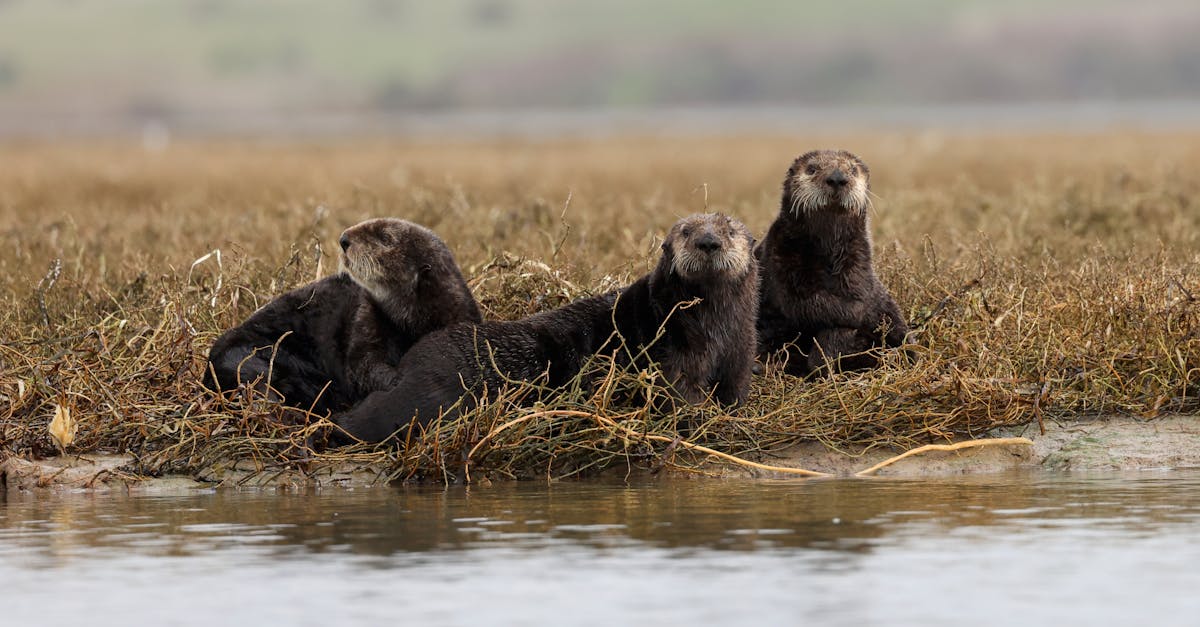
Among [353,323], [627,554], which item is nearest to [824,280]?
[353,323]

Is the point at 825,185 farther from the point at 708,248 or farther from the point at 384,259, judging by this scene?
the point at 384,259

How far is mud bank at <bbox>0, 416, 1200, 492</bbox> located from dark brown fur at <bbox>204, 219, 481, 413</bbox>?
572 millimetres

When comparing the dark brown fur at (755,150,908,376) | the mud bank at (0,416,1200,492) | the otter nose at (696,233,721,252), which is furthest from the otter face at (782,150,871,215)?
the mud bank at (0,416,1200,492)

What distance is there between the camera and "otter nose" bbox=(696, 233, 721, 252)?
944cm

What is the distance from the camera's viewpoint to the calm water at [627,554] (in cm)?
623

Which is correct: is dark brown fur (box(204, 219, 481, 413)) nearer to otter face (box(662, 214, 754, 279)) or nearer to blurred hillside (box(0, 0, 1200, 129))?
otter face (box(662, 214, 754, 279))

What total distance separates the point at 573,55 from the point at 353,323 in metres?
134

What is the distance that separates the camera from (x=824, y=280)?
10.6 metres

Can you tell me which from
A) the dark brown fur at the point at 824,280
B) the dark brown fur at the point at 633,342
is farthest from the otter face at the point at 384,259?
the dark brown fur at the point at 824,280

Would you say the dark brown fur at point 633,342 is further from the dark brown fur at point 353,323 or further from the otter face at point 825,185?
the otter face at point 825,185

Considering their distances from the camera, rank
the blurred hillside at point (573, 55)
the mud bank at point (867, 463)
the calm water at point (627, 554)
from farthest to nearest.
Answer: the blurred hillside at point (573, 55) < the mud bank at point (867, 463) < the calm water at point (627, 554)

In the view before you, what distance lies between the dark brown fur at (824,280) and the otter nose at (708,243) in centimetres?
123

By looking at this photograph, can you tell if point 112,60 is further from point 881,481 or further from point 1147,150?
point 881,481

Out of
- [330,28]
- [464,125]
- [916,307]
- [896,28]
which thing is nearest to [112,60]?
[330,28]
